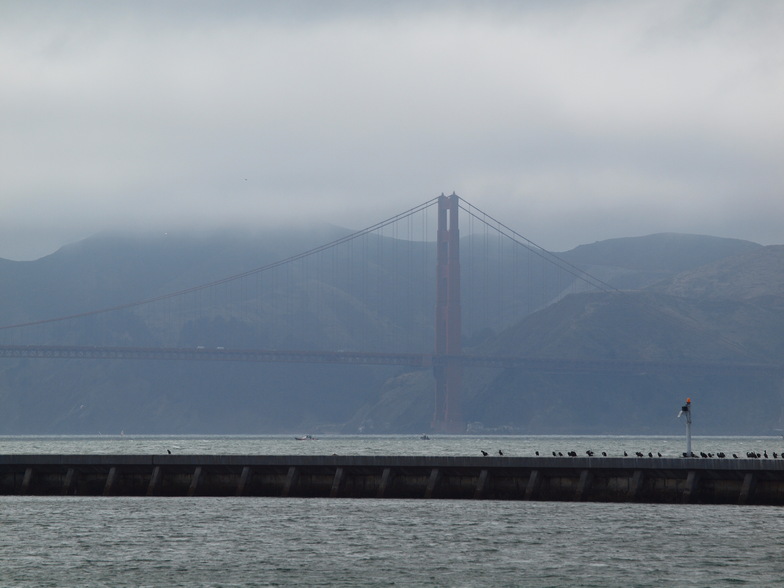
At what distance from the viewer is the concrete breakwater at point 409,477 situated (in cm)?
4841

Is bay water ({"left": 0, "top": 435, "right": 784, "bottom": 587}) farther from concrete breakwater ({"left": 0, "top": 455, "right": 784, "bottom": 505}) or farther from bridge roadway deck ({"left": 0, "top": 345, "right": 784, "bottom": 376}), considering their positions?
bridge roadway deck ({"left": 0, "top": 345, "right": 784, "bottom": 376})

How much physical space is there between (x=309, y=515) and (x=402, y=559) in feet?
43.4

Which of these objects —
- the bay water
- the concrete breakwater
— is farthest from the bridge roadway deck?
the bay water

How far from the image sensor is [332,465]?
5222 centimetres

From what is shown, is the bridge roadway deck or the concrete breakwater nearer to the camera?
the concrete breakwater

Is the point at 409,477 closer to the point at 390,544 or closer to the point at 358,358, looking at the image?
the point at 390,544

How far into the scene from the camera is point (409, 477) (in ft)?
169

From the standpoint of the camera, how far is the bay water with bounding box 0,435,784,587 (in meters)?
37.0

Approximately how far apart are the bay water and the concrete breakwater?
0.91m

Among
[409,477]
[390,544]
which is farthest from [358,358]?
[390,544]

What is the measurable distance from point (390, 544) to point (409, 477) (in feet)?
26.3

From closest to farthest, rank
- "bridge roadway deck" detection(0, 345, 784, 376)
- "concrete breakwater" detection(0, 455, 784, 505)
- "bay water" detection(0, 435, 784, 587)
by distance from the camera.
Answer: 1. "bay water" detection(0, 435, 784, 587)
2. "concrete breakwater" detection(0, 455, 784, 505)
3. "bridge roadway deck" detection(0, 345, 784, 376)

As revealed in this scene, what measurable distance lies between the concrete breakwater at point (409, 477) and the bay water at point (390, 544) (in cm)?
91

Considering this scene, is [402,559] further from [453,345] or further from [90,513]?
[453,345]
